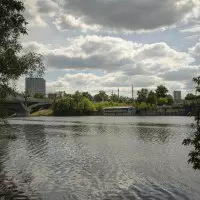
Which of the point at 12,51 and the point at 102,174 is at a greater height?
the point at 12,51

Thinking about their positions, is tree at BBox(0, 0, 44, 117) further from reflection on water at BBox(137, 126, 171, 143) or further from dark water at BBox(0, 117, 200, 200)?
reflection on water at BBox(137, 126, 171, 143)

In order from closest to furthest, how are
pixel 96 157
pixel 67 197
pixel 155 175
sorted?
pixel 67 197, pixel 155 175, pixel 96 157

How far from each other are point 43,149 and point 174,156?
781 inches

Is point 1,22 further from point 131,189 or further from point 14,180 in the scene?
point 131,189

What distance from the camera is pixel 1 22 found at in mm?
26391

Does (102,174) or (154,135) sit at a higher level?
(102,174)

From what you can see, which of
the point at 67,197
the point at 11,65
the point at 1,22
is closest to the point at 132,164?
the point at 67,197

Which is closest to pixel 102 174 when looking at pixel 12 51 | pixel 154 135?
pixel 12 51

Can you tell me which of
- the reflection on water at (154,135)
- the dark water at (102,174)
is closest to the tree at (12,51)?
the dark water at (102,174)

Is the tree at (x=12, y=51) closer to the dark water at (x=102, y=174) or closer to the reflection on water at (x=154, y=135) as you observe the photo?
the dark water at (x=102, y=174)

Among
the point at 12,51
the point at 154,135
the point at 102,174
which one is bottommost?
the point at 154,135

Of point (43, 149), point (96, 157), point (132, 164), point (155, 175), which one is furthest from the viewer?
point (43, 149)

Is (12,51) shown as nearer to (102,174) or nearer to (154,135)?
(102,174)

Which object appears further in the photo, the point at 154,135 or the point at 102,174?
the point at 154,135
